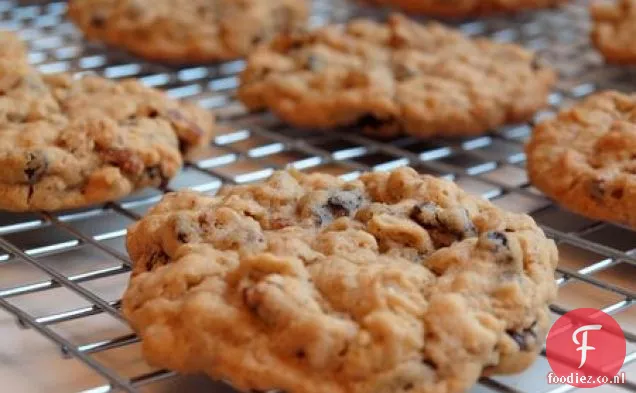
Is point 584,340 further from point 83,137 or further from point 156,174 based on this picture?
point 83,137

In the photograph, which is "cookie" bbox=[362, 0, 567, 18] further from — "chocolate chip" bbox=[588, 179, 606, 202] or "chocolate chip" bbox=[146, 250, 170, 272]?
"chocolate chip" bbox=[146, 250, 170, 272]

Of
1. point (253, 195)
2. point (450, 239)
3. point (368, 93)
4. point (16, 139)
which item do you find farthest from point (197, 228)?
point (368, 93)

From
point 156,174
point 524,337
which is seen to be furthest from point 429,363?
point 156,174

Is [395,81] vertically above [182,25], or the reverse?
[182,25]

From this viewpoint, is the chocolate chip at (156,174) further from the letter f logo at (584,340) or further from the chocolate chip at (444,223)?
Result: the letter f logo at (584,340)

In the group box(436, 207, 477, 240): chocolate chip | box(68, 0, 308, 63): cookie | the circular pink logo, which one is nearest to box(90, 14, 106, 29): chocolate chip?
box(68, 0, 308, 63): cookie

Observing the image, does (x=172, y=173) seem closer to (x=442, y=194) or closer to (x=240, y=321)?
(x=442, y=194)

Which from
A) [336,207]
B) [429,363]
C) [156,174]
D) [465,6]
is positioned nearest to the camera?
[429,363]
